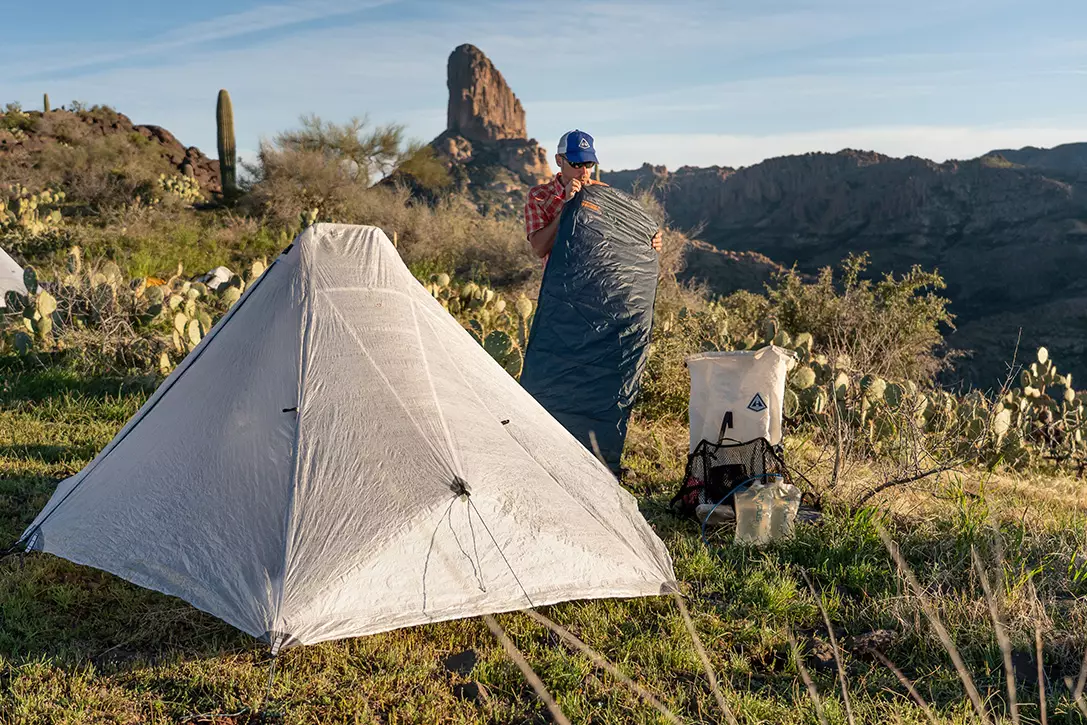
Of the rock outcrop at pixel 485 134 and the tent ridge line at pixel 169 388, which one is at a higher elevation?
the rock outcrop at pixel 485 134

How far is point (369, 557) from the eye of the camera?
2.91 m

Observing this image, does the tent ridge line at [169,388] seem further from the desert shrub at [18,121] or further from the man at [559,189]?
the desert shrub at [18,121]

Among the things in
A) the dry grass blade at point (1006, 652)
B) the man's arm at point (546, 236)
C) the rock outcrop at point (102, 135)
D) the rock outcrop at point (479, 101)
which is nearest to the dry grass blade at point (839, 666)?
the dry grass blade at point (1006, 652)

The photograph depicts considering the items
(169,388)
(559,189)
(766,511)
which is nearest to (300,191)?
(559,189)

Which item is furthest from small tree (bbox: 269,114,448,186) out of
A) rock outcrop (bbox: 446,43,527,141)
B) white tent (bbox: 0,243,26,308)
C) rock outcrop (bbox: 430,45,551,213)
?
rock outcrop (bbox: 446,43,527,141)

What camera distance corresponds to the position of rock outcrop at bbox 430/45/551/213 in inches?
2613

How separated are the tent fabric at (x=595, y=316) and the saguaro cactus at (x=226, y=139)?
2024cm

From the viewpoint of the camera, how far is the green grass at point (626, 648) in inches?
107

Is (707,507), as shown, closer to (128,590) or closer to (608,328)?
(608,328)

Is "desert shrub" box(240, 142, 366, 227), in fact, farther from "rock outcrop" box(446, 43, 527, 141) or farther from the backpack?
"rock outcrop" box(446, 43, 527, 141)

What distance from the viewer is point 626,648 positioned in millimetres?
3090

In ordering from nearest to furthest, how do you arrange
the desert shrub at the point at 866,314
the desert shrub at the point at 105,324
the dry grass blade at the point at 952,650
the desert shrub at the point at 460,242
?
the dry grass blade at the point at 952,650
the desert shrub at the point at 105,324
the desert shrub at the point at 866,314
the desert shrub at the point at 460,242

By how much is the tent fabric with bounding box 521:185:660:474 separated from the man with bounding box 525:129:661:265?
0.38 ft

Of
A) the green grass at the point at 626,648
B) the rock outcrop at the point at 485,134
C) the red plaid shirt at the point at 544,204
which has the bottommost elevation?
the green grass at the point at 626,648
